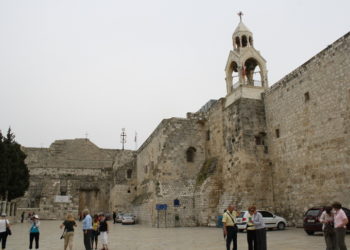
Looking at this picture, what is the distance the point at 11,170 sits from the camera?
1048 inches

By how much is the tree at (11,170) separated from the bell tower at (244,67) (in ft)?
57.9

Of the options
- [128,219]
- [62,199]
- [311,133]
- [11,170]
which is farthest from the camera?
[62,199]

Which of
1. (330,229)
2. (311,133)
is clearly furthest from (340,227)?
(311,133)

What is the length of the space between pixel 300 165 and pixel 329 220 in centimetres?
907

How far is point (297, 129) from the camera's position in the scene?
56.9 ft

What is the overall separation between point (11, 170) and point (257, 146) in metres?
19.9

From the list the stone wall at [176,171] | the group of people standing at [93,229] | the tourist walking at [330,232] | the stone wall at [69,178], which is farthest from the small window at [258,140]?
the stone wall at [69,178]

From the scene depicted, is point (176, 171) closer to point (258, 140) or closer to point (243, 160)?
point (243, 160)

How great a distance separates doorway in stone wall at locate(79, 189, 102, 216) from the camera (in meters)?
38.7

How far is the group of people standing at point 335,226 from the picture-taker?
306 inches

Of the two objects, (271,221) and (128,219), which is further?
(128,219)

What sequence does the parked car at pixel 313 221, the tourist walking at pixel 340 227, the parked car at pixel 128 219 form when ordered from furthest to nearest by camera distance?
the parked car at pixel 128 219
the parked car at pixel 313 221
the tourist walking at pixel 340 227

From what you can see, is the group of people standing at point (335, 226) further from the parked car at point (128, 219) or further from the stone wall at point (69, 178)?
the stone wall at point (69, 178)

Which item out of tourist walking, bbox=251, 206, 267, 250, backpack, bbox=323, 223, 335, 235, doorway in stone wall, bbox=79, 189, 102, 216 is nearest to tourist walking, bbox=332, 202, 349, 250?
backpack, bbox=323, 223, 335, 235
